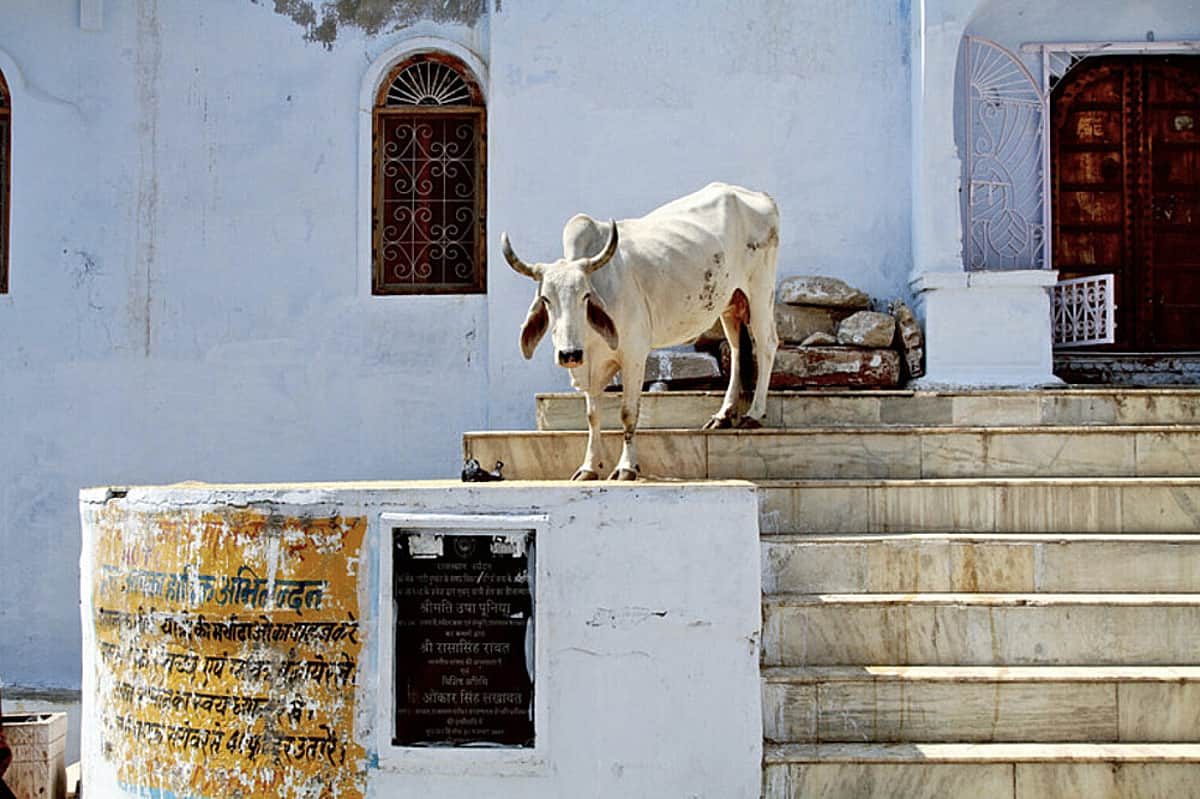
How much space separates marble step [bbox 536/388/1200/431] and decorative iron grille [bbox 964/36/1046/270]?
7.36ft

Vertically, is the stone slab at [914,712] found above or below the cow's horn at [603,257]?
below

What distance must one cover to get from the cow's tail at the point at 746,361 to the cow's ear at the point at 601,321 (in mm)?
1716

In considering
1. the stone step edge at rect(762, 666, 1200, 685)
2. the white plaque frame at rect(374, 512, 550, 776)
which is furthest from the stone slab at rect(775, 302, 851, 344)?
the white plaque frame at rect(374, 512, 550, 776)

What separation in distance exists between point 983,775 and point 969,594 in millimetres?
994

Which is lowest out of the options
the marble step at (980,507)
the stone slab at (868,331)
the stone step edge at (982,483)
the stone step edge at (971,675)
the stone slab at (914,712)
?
the stone slab at (914,712)

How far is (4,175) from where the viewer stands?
10203 mm

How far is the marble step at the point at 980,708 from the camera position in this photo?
18.4ft

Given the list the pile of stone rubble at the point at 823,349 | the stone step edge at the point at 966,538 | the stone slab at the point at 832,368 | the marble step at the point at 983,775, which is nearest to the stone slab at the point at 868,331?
the pile of stone rubble at the point at 823,349

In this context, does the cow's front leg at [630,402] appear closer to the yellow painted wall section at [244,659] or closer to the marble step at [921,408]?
the marble step at [921,408]

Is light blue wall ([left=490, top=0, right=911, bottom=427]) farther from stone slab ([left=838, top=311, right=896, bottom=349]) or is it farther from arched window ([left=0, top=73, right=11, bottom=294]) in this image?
arched window ([left=0, top=73, right=11, bottom=294])

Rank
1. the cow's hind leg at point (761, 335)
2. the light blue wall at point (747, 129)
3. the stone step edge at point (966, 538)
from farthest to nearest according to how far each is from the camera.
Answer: the light blue wall at point (747, 129)
the cow's hind leg at point (761, 335)
the stone step edge at point (966, 538)

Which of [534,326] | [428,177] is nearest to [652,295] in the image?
[534,326]

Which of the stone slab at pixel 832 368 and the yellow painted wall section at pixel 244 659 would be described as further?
the stone slab at pixel 832 368

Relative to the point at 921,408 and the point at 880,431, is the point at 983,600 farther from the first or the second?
the point at 921,408
